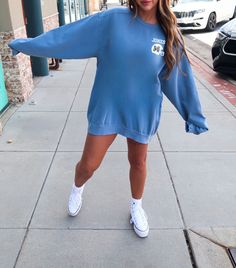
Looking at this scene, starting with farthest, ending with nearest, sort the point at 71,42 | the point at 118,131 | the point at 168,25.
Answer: the point at 118,131
the point at 71,42
the point at 168,25

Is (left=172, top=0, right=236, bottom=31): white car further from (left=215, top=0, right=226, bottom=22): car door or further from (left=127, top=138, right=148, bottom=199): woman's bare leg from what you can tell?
(left=127, top=138, right=148, bottom=199): woman's bare leg

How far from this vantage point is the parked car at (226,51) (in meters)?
6.62

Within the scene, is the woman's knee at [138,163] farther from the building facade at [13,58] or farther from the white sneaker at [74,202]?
the building facade at [13,58]

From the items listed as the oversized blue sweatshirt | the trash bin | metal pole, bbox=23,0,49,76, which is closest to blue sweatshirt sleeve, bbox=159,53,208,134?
the oversized blue sweatshirt

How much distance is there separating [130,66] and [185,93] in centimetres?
47

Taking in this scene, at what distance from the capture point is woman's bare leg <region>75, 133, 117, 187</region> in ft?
7.50

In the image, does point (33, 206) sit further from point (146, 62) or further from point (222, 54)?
point (222, 54)

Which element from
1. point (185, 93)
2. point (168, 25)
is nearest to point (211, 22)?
point (185, 93)

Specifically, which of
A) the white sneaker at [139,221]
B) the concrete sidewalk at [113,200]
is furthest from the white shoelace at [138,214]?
the concrete sidewalk at [113,200]

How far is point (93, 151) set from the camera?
2.34 metres

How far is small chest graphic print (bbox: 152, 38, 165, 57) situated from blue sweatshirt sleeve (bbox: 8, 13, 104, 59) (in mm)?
301

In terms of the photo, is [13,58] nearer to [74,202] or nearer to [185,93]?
[74,202]

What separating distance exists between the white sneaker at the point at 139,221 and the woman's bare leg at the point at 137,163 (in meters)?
0.10

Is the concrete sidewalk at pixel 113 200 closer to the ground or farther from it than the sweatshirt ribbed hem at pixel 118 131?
closer to the ground
